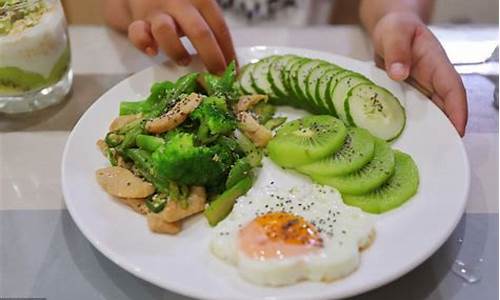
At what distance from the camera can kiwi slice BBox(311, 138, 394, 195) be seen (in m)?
1.23

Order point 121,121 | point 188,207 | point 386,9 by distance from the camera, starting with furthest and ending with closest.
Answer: point 386,9 < point 121,121 < point 188,207

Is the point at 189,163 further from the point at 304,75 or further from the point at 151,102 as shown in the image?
the point at 304,75

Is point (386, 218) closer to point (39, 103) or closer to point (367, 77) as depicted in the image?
point (367, 77)

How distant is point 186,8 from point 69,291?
0.76 meters

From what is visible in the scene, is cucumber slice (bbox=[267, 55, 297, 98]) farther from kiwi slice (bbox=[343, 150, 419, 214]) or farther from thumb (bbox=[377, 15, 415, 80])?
kiwi slice (bbox=[343, 150, 419, 214])

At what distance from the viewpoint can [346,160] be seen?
1281 millimetres

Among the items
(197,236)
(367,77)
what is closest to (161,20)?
(367,77)

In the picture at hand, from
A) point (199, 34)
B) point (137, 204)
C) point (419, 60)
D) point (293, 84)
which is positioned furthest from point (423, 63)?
point (137, 204)

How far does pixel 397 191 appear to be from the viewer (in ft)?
4.05

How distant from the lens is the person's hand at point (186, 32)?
1574 millimetres

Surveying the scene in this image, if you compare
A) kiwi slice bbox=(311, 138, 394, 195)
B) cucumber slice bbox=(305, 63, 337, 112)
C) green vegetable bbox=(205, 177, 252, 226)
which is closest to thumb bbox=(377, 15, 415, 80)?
cucumber slice bbox=(305, 63, 337, 112)

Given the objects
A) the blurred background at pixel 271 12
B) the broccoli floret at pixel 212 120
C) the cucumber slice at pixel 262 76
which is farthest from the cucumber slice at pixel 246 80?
the blurred background at pixel 271 12

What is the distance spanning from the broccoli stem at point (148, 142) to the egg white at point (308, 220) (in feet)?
0.69

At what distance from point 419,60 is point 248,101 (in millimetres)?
424
